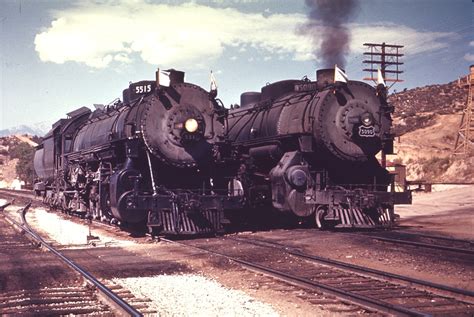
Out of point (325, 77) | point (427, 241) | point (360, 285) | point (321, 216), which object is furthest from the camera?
point (325, 77)

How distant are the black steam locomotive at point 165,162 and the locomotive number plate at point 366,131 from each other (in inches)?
144

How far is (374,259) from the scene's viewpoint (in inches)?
386

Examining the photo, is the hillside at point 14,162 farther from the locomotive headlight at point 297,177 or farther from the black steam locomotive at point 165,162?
the locomotive headlight at point 297,177

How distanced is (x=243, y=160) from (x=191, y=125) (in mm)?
2350

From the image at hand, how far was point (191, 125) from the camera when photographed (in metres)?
13.9

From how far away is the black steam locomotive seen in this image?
13.2 metres

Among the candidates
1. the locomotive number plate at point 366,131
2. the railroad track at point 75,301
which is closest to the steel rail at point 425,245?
the locomotive number plate at point 366,131

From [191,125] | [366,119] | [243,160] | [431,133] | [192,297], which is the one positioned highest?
[431,133]

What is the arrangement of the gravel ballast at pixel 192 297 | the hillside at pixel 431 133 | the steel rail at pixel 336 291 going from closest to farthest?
1. the steel rail at pixel 336 291
2. the gravel ballast at pixel 192 297
3. the hillside at pixel 431 133

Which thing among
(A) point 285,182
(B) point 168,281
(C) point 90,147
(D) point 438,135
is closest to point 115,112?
(C) point 90,147

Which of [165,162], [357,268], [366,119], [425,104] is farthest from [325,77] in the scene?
[425,104]

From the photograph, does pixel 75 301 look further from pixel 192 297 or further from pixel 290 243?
pixel 290 243

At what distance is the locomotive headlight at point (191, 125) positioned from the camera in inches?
543

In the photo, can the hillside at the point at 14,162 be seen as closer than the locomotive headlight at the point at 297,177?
No
